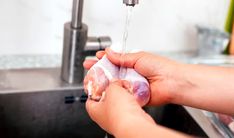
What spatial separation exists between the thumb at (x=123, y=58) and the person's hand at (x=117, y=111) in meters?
0.06

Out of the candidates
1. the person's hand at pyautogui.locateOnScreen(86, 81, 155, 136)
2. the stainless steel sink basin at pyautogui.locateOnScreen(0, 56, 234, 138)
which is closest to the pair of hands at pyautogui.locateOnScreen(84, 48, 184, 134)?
the person's hand at pyautogui.locateOnScreen(86, 81, 155, 136)

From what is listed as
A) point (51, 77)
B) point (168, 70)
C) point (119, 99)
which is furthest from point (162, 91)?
point (51, 77)

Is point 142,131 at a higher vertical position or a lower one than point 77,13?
lower

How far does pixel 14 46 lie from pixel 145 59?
0.33 m

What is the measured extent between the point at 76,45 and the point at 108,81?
0.53 ft

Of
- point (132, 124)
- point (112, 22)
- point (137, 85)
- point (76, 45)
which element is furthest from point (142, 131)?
point (112, 22)

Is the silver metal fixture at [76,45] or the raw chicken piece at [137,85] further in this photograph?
the silver metal fixture at [76,45]

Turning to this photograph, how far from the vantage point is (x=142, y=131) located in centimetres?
52

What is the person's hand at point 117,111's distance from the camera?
54cm

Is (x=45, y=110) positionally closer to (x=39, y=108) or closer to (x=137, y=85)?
(x=39, y=108)

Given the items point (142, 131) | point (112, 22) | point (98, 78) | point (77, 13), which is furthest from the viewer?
point (112, 22)

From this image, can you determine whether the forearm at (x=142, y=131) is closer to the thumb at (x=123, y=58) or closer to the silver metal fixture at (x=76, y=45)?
the thumb at (x=123, y=58)

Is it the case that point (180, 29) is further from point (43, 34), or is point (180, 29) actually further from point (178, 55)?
point (43, 34)

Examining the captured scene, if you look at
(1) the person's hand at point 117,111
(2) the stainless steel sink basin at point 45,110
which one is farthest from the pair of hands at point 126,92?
(2) the stainless steel sink basin at point 45,110
